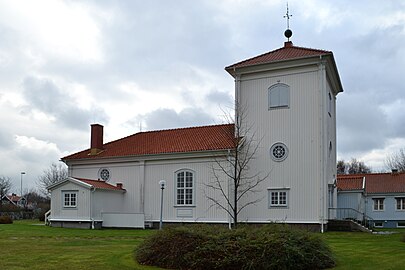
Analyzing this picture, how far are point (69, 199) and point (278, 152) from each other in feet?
44.4

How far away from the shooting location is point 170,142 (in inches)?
1268

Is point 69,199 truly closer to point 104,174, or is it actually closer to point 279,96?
point 104,174

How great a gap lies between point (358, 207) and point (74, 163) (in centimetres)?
2296

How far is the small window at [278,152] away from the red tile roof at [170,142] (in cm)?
239

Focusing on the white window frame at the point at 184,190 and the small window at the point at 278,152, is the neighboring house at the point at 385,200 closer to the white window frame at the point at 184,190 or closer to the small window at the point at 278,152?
the small window at the point at 278,152

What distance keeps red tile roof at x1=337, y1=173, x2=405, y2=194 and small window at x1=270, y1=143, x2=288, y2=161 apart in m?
15.5

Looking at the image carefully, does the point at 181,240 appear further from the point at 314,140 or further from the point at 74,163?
the point at 74,163

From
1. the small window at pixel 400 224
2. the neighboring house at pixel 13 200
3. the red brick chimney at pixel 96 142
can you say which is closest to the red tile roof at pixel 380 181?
the small window at pixel 400 224

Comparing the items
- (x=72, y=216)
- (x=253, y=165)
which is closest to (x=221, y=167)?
(x=253, y=165)

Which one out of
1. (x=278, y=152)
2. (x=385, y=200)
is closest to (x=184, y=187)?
(x=278, y=152)

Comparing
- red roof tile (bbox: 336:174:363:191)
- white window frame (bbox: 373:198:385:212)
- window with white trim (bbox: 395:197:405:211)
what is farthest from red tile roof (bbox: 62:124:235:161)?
window with white trim (bbox: 395:197:405:211)

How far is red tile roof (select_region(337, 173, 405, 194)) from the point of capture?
41.8m

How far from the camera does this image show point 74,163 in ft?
114

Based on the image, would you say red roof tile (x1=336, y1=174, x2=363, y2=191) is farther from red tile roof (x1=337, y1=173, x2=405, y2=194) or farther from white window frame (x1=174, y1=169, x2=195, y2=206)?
white window frame (x1=174, y1=169, x2=195, y2=206)
